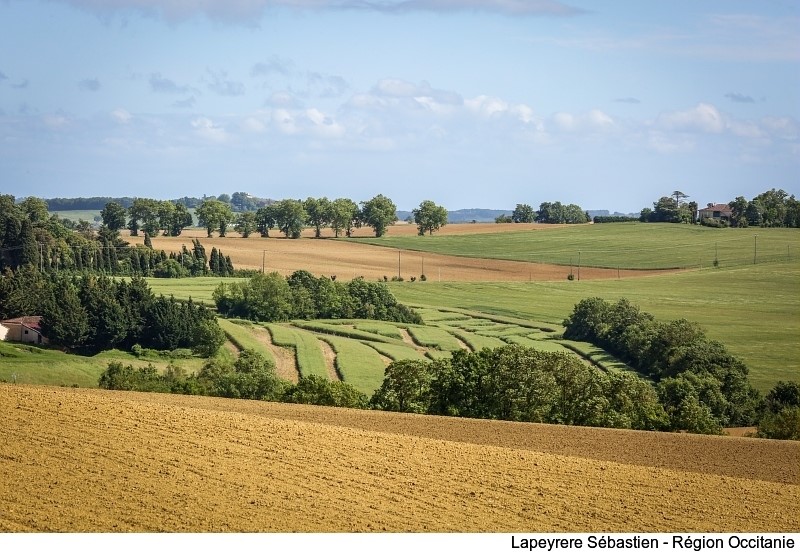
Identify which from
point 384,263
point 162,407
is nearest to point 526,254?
point 384,263

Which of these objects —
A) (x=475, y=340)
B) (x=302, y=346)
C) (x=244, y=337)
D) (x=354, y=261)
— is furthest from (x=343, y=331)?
(x=354, y=261)

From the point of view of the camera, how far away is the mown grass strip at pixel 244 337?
4578cm

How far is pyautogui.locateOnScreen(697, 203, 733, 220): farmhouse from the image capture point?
273ft

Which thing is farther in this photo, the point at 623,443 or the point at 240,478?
the point at 623,443

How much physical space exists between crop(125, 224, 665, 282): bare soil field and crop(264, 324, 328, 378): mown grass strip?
8.88 m

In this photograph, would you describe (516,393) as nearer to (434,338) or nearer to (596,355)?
(596,355)

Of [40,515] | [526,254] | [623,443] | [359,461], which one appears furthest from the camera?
[526,254]

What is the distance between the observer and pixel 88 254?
182ft

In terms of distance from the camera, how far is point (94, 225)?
2544 inches

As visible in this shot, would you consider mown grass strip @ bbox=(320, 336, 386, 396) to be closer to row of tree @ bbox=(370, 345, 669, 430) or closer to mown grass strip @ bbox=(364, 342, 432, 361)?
mown grass strip @ bbox=(364, 342, 432, 361)

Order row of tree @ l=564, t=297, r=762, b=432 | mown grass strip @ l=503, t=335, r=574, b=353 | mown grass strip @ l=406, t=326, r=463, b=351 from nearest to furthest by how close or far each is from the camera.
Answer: row of tree @ l=564, t=297, r=762, b=432
mown grass strip @ l=406, t=326, r=463, b=351
mown grass strip @ l=503, t=335, r=574, b=353

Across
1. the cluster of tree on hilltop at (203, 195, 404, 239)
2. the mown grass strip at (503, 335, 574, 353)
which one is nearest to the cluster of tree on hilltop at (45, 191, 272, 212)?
the cluster of tree on hilltop at (203, 195, 404, 239)

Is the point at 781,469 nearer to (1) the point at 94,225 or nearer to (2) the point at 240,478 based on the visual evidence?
(2) the point at 240,478
